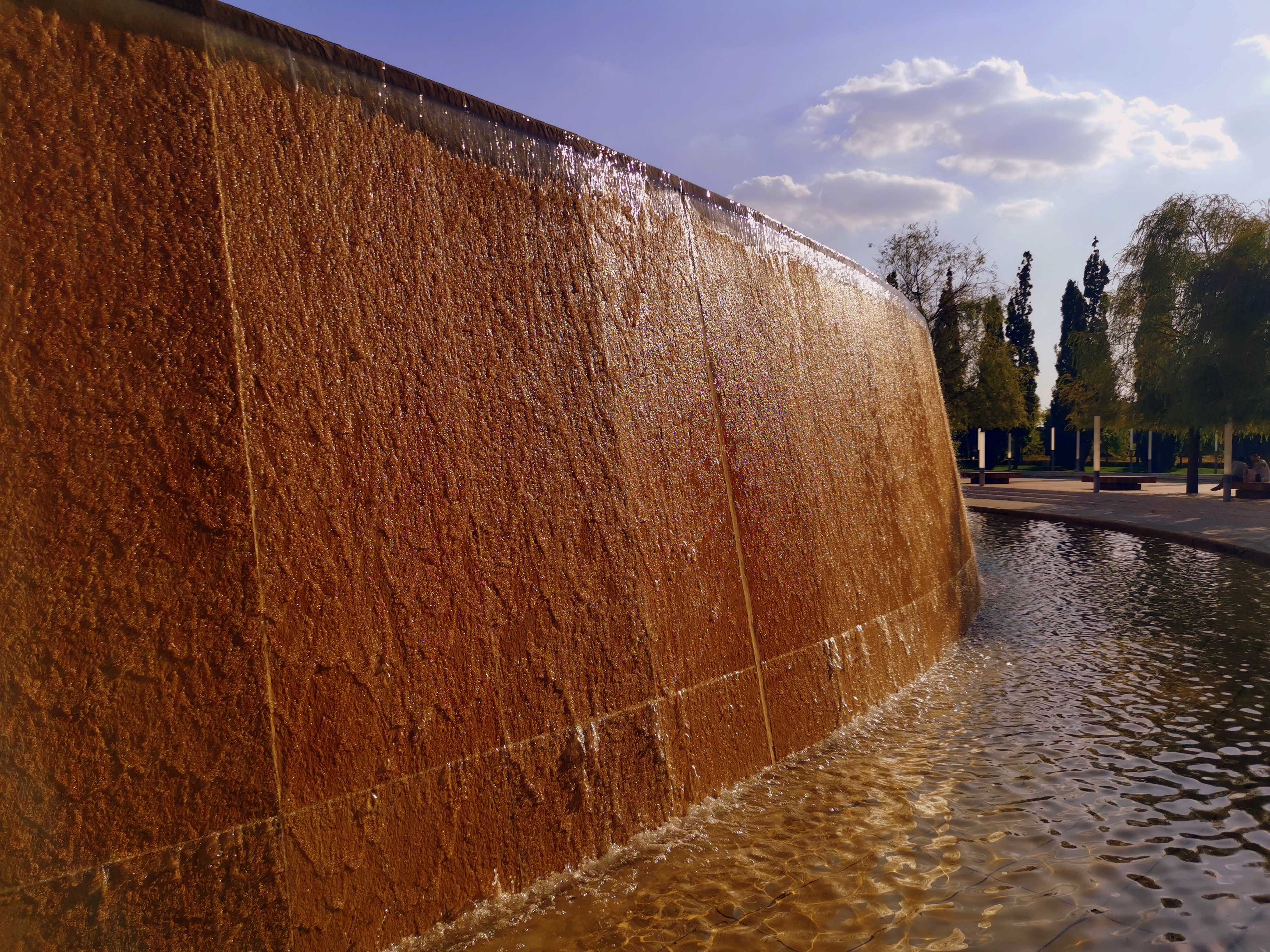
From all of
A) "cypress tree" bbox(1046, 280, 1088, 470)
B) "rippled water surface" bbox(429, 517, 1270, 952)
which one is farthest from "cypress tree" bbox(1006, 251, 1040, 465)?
"rippled water surface" bbox(429, 517, 1270, 952)

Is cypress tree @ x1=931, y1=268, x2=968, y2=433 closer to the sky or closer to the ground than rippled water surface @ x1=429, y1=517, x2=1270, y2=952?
closer to the sky

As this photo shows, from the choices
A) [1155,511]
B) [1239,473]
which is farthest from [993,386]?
[1155,511]

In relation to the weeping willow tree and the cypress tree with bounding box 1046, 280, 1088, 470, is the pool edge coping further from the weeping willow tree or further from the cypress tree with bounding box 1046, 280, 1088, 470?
the cypress tree with bounding box 1046, 280, 1088, 470

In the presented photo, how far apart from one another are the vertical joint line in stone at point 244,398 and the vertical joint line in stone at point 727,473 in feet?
7.21

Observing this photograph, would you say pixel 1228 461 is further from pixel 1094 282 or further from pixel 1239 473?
pixel 1094 282

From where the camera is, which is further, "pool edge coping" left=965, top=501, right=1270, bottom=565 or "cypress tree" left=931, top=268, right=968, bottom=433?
"cypress tree" left=931, top=268, right=968, bottom=433

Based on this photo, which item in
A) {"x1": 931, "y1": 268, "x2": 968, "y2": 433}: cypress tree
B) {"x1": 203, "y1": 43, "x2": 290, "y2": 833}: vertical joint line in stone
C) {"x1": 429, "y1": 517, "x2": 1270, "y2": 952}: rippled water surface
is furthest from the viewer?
{"x1": 931, "y1": 268, "x2": 968, "y2": 433}: cypress tree

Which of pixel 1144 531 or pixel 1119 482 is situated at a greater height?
pixel 1119 482

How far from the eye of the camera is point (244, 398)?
2.38 meters

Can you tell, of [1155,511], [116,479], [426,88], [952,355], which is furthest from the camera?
[952,355]

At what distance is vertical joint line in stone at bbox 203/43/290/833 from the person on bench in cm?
2638

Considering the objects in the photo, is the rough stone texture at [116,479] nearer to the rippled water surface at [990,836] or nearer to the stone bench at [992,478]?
the rippled water surface at [990,836]

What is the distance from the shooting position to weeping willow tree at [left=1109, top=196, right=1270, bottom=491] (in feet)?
67.2

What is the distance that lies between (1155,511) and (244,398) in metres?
18.5
